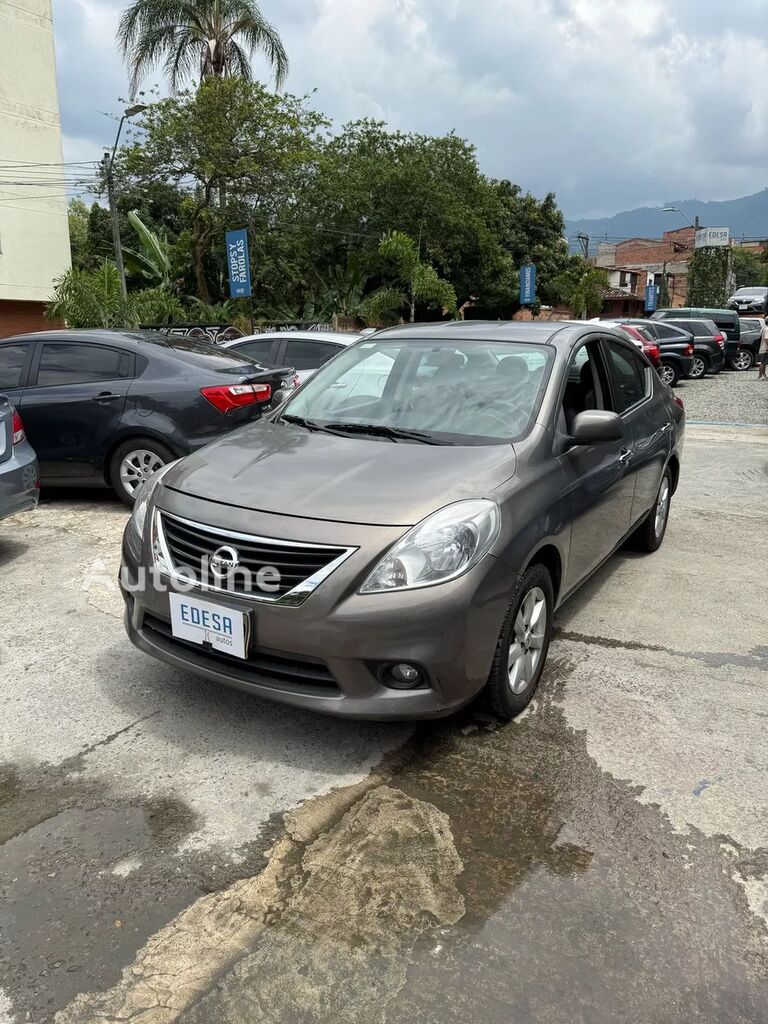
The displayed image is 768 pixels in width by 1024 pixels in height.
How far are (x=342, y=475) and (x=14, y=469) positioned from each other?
297cm

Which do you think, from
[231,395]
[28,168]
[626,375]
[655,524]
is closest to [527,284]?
[28,168]

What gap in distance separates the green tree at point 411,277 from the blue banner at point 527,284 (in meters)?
9.56

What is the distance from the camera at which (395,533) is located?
113 inches

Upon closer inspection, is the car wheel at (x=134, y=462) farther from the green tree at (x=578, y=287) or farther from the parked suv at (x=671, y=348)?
the green tree at (x=578, y=287)

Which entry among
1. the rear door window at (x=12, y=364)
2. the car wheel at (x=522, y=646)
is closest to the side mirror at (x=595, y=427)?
the car wheel at (x=522, y=646)

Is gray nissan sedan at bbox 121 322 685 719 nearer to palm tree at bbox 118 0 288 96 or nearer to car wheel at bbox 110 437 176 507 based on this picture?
car wheel at bbox 110 437 176 507

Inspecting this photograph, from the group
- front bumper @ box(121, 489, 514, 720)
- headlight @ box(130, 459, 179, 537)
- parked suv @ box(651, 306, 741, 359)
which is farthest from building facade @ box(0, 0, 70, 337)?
front bumper @ box(121, 489, 514, 720)

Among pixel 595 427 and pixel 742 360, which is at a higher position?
pixel 595 427

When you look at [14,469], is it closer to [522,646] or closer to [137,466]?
[137,466]

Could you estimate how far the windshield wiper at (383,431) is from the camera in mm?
3625

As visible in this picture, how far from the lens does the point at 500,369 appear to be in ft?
13.2

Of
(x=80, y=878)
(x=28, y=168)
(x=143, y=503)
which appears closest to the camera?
(x=80, y=878)

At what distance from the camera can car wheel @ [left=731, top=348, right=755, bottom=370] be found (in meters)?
25.6

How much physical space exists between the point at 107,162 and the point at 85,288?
26.7 feet
